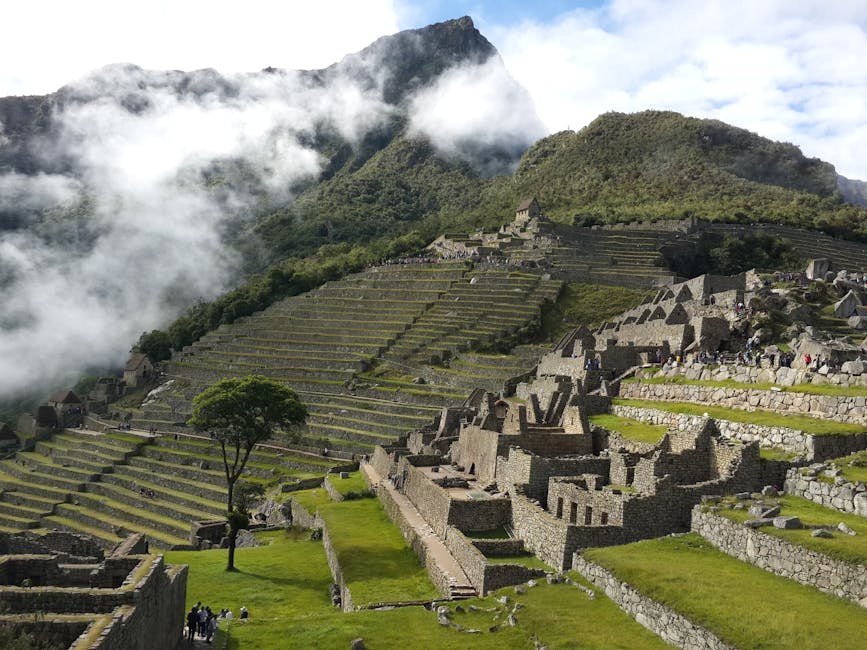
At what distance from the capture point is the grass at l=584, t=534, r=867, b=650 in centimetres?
924

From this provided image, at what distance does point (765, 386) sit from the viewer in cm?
2011

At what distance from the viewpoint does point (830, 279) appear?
37688 mm

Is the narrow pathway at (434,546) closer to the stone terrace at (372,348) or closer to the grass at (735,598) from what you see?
the grass at (735,598)

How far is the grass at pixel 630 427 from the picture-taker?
20034 millimetres

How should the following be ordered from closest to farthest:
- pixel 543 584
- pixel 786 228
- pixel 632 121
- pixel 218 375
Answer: pixel 543 584 → pixel 218 375 → pixel 786 228 → pixel 632 121

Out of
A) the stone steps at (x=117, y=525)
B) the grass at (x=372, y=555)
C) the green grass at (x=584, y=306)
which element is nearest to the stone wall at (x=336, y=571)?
the grass at (x=372, y=555)

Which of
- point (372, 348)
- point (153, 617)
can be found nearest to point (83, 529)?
point (372, 348)

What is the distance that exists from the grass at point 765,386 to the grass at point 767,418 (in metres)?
0.76

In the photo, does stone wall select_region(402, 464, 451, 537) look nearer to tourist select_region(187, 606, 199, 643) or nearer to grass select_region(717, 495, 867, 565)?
tourist select_region(187, 606, 199, 643)

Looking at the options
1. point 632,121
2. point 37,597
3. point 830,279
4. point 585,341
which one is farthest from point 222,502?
point 632,121

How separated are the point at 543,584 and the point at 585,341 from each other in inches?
850

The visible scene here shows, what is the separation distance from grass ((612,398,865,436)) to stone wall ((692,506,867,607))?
3837 mm

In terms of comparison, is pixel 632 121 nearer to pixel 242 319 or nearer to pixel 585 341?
pixel 242 319

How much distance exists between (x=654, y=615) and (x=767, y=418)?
854 cm
